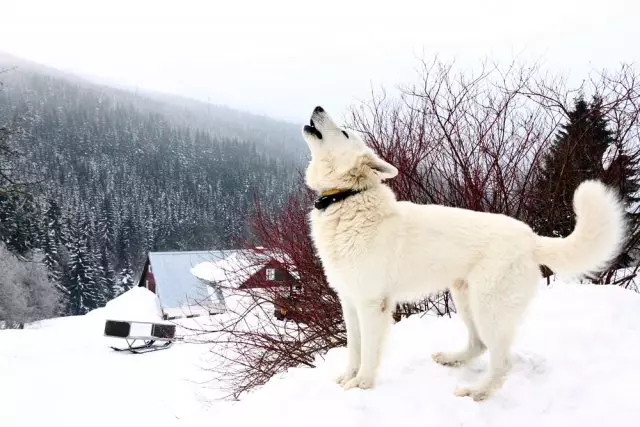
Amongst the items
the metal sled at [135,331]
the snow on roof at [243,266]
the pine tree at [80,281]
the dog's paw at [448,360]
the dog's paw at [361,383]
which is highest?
the dog's paw at [448,360]

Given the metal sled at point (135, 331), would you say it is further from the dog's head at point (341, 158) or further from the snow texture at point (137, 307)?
the dog's head at point (341, 158)

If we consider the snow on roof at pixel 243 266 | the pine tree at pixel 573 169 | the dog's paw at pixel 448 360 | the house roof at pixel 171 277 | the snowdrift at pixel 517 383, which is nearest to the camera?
the snowdrift at pixel 517 383

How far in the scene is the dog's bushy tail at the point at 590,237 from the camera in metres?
2.85

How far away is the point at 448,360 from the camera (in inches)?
131

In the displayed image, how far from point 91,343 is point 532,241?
2573cm

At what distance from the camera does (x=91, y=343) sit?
2372 centimetres

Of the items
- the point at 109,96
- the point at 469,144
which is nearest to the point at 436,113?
the point at 469,144

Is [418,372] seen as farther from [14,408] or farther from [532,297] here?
[14,408]

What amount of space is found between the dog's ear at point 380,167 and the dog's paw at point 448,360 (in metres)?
1.41

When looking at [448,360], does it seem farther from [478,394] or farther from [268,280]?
[268,280]

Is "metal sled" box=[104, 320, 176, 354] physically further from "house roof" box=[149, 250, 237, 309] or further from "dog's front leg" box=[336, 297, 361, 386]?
"dog's front leg" box=[336, 297, 361, 386]

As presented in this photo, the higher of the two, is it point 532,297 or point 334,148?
point 334,148

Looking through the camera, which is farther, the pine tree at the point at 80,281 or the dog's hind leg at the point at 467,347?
the pine tree at the point at 80,281

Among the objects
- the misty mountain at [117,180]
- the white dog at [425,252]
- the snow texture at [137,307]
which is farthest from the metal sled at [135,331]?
the white dog at [425,252]
